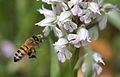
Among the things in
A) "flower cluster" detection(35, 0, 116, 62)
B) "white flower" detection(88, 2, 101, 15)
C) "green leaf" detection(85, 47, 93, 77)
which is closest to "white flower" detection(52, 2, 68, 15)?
"flower cluster" detection(35, 0, 116, 62)

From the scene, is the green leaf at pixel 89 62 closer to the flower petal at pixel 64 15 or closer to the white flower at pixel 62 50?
the white flower at pixel 62 50

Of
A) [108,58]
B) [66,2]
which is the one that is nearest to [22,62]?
[108,58]

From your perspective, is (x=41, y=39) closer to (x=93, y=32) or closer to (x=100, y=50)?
(x=93, y=32)

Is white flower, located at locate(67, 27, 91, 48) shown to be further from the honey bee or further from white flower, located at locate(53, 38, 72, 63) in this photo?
the honey bee

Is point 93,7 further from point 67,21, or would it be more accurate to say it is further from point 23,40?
point 23,40

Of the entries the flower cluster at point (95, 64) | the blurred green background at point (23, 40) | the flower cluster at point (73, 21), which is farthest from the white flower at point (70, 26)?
the blurred green background at point (23, 40)

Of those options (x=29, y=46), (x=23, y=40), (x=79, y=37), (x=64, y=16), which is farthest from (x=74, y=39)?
(x=23, y=40)
